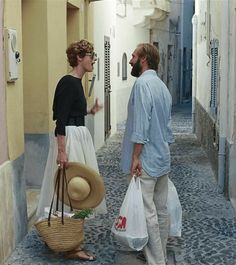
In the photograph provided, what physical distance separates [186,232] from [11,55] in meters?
2.43

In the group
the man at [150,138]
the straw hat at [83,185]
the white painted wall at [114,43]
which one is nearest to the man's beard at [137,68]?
the man at [150,138]

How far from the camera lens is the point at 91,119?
10.8m

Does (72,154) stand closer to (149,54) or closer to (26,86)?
(149,54)

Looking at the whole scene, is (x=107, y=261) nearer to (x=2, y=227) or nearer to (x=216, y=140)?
(x=2, y=227)

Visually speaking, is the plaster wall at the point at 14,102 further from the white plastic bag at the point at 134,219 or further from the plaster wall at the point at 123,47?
the plaster wall at the point at 123,47

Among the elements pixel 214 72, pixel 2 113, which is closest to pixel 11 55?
pixel 2 113

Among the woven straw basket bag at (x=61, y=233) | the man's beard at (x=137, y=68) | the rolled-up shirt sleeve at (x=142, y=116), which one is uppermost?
the man's beard at (x=137, y=68)

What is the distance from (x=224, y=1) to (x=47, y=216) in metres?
4.06

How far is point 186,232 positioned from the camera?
5.97m

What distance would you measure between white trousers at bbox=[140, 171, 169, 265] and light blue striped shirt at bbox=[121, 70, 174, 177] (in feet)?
0.37

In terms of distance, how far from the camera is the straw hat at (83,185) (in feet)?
17.2

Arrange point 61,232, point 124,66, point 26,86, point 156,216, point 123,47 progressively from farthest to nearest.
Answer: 1. point 124,66
2. point 123,47
3. point 26,86
4. point 61,232
5. point 156,216

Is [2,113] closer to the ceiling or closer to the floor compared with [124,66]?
closer to the floor

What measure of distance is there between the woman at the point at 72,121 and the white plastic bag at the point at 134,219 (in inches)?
21.5
